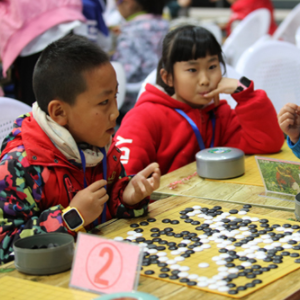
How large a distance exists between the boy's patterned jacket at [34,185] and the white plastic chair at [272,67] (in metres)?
1.49

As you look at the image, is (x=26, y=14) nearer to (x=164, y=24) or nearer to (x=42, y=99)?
(x=164, y=24)

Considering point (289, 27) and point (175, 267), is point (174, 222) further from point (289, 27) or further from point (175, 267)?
point (289, 27)

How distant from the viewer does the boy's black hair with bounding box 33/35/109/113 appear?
1.40m

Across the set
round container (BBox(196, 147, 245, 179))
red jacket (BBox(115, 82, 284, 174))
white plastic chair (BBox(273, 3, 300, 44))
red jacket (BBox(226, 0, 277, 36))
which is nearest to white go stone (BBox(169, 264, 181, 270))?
round container (BBox(196, 147, 245, 179))

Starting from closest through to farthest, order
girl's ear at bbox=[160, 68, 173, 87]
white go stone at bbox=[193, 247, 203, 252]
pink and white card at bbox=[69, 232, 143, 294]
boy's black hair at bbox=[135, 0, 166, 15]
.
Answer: pink and white card at bbox=[69, 232, 143, 294] < white go stone at bbox=[193, 247, 203, 252] < girl's ear at bbox=[160, 68, 173, 87] < boy's black hair at bbox=[135, 0, 166, 15]

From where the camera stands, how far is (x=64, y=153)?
1383 mm

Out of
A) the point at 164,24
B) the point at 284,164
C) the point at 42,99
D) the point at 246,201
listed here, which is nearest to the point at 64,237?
the point at 42,99

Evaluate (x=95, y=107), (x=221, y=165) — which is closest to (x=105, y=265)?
(x=95, y=107)

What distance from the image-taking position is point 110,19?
22.0 ft

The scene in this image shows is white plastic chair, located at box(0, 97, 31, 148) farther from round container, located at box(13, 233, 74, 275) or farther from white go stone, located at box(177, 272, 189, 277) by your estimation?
white go stone, located at box(177, 272, 189, 277)

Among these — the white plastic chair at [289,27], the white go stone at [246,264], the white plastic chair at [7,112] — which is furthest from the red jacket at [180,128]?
the white plastic chair at [289,27]

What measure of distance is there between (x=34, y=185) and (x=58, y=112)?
0.21 metres

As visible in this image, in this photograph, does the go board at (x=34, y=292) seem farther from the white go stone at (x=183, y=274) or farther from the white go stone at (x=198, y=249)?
the white go stone at (x=198, y=249)

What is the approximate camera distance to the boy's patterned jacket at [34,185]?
1.28m
